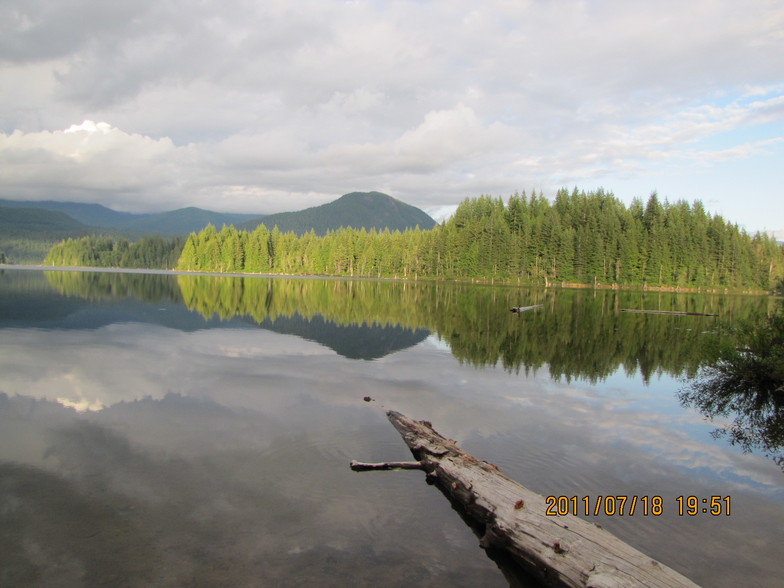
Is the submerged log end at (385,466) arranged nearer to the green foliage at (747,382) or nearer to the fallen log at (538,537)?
the fallen log at (538,537)

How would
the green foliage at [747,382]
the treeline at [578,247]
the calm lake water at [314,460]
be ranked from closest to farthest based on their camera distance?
the calm lake water at [314,460], the green foliage at [747,382], the treeline at [578,247]

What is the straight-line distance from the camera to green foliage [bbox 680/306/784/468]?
50.2ft

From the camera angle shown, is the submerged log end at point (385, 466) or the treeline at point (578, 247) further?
the treeline at point (578, 247)

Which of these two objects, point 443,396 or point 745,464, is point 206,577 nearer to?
point 443,396

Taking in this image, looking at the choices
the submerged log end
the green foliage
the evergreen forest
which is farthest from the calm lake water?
the evergreen forest

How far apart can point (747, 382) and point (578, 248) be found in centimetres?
11384

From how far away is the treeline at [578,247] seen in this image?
121375mm

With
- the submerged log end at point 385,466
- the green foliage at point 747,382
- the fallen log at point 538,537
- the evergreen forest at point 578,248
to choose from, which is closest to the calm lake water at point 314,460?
the submerged log end at point 385,466

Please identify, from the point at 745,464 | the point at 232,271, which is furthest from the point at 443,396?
the point at 232,271

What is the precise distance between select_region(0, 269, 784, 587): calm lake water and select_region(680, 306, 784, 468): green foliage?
115 centimetres

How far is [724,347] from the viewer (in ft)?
59.9
